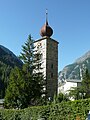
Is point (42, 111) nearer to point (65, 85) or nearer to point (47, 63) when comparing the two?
point (47, 63)

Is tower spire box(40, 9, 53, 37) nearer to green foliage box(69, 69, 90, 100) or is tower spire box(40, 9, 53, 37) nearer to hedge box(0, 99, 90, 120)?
green foliage box(69, 69, 90, 100)

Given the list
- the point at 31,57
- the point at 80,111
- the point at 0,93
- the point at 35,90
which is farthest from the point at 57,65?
the point at 80,111

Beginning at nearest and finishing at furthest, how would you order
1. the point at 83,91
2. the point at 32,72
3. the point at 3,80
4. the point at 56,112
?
1. the point at 56,112
2. the point at 32,72
3. the point at 83,91
4. the point at 3,80

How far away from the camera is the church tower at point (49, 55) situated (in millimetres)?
58219

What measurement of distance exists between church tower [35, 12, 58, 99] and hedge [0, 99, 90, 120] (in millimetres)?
29412

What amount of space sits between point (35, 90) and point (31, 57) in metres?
6.58

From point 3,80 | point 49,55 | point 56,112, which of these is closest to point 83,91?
point 49,55

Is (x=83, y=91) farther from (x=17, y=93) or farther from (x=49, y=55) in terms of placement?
(x=17, y=93)

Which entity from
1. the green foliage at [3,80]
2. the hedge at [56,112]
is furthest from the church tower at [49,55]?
the green foliage at [3,80]

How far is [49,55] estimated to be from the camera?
197 feet

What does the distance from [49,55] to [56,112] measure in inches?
1499

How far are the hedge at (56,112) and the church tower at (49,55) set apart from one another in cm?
2941

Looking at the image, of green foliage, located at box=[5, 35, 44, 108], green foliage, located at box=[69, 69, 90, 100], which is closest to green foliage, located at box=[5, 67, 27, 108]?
green foliage, located at box=[5, 35, 44, 108]

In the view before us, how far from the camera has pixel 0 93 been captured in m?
89.2
